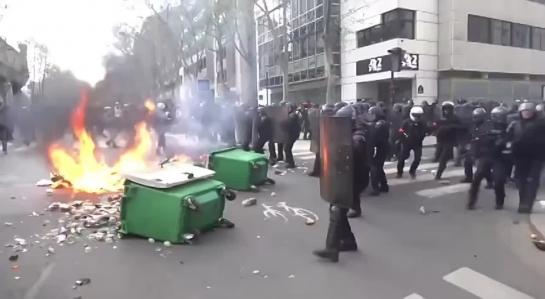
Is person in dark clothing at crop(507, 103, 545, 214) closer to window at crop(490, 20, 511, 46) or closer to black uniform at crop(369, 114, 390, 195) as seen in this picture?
black uniform at crop(369, 114, 390, 195)

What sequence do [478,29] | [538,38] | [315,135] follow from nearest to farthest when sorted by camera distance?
[315,135] → [478,29] → [538,38]

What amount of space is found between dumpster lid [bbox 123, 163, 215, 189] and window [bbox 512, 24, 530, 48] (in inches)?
1194

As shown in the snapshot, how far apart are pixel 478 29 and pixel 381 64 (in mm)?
6407

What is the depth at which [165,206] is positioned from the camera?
5.43m

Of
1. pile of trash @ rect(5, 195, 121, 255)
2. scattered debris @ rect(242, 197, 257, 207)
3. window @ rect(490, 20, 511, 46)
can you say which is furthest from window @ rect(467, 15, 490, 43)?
pile of trash @ rect(5, 195, 121, 255)

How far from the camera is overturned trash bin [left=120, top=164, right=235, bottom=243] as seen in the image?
5.41 meters

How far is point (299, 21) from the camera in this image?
33812mm

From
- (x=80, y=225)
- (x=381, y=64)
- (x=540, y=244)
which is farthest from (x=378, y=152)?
(x=381, y=64)

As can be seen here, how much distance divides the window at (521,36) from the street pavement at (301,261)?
27381 mm

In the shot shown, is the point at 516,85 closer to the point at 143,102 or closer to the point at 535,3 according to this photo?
the point at 535,3

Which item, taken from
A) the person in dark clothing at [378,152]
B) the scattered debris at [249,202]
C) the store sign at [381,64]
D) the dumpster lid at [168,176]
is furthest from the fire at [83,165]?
the store sign at [381,64]

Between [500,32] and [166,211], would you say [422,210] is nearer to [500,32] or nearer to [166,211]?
[166,211]

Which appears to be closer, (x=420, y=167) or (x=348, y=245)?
(x=348, y=245)

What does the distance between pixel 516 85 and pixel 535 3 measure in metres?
6.08
